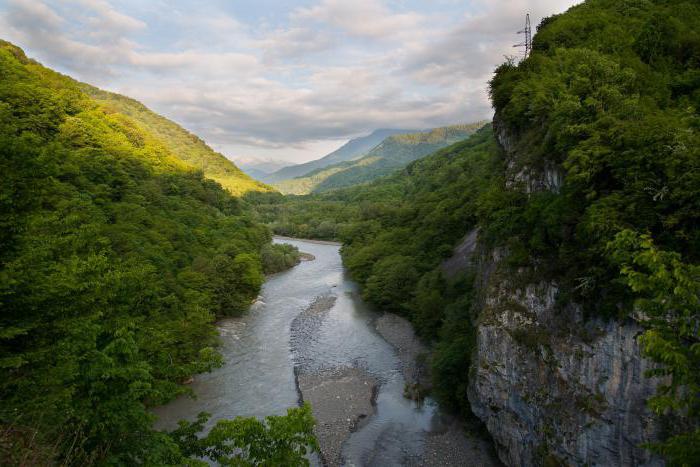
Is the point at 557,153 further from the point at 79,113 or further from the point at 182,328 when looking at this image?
the point at 79,113

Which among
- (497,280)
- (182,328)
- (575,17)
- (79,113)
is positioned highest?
(79,113)

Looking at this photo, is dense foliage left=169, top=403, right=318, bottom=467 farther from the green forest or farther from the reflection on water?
the reflection on water

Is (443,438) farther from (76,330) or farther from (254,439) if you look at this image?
(76,330)

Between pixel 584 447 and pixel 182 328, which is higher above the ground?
pixel 182 328

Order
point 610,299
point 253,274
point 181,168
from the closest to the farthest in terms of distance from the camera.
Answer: point 610,299, point 253,274, point 181,168

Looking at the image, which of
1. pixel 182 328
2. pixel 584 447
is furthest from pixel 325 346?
pixel 584 447

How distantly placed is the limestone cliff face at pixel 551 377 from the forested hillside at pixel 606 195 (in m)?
0.24

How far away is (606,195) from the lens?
14.8m

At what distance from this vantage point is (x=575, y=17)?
2777 cm

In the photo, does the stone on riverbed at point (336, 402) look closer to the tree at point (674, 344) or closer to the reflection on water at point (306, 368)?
the reflection on water at point (306, 368)

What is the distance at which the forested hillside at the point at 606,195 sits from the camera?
22.1ft

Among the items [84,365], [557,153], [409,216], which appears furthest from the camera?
[409,216]

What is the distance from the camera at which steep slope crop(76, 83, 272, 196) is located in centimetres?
16162

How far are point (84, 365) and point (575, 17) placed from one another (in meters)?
33.8
